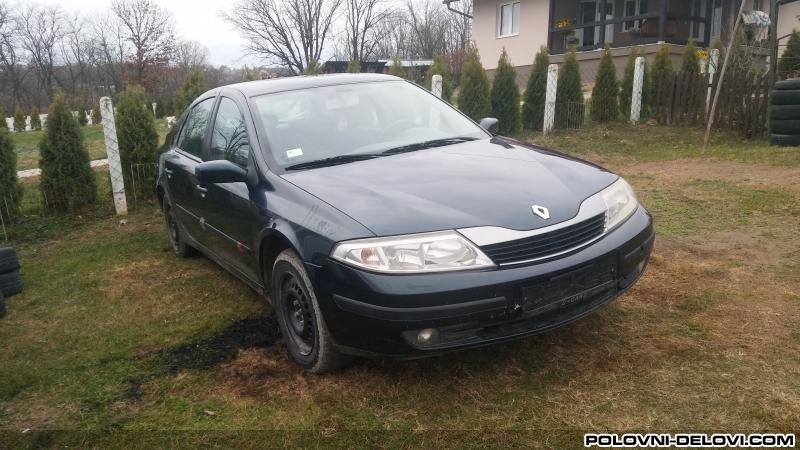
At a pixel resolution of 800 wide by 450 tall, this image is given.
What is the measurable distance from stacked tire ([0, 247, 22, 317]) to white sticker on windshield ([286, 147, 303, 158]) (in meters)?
2.73

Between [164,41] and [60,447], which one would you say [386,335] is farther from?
[164,41]

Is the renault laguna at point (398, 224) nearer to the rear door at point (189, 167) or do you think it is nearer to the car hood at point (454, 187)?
the car hood at point (454, 187)

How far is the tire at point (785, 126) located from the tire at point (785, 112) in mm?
63

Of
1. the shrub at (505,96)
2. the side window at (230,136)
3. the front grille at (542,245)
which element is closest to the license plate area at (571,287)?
the front grille at (542,245)

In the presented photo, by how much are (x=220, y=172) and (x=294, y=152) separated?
1.41ft

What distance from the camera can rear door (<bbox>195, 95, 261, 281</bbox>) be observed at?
3432mm

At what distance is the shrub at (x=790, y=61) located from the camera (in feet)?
38.4

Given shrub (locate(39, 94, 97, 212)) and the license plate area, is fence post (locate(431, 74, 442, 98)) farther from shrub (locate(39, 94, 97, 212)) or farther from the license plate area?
the license plate area

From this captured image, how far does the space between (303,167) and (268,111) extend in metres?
0.64

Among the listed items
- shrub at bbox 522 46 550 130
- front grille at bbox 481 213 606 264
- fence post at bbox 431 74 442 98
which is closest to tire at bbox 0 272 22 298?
front grille at bbox 481 213 606 264

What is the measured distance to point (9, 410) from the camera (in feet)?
9.65

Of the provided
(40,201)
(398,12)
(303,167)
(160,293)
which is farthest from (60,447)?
(398,12)

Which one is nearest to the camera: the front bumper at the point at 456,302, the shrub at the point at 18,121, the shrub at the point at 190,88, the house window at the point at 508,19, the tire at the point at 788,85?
the front bumper at the point at 456,302

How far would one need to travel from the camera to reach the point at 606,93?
1310 centimetres
